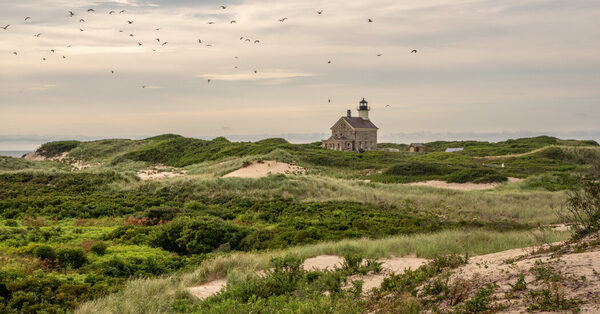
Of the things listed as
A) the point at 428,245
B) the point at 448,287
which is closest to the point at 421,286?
the point at 448,287

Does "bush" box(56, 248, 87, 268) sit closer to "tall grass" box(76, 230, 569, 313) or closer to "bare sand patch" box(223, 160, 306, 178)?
"tall grass" box(76, 230, 569, 313)

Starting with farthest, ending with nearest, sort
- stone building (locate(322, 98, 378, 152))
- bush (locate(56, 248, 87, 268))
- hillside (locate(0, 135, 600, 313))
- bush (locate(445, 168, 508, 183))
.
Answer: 1. stone building (locate(322, 98, 378, 152))
2. bush (locate(445, 168, 508, 183))
3. bush (locate(56, 248, 87, 268))
4. hillside (locate(0, 135, 600, 313))

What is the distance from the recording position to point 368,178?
40094mm

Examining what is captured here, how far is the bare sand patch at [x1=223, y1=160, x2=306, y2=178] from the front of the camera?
127 ft

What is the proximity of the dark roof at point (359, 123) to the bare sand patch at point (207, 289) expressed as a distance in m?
64.3

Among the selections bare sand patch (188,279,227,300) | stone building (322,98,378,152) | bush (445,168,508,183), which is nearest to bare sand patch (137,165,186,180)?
bush (445,168,508,183)

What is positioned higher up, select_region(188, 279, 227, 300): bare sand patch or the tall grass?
the tall grass

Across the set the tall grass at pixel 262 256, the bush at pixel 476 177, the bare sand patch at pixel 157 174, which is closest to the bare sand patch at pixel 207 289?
the tall grass at pixel 262 256

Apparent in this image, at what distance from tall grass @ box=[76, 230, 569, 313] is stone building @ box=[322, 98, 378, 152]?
60.5 meters

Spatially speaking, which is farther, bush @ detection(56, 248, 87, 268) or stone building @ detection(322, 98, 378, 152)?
stone building @ detection(322, 98, 378, 152)

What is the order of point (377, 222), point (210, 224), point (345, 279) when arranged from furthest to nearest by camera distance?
1. point (377, 222)
2. point (210, 224)
3. point (345, 279)

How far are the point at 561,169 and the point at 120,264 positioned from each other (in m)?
43.5

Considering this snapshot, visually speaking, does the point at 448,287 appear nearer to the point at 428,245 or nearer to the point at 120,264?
the point at 428,245

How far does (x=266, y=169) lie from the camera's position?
40.1 meters
